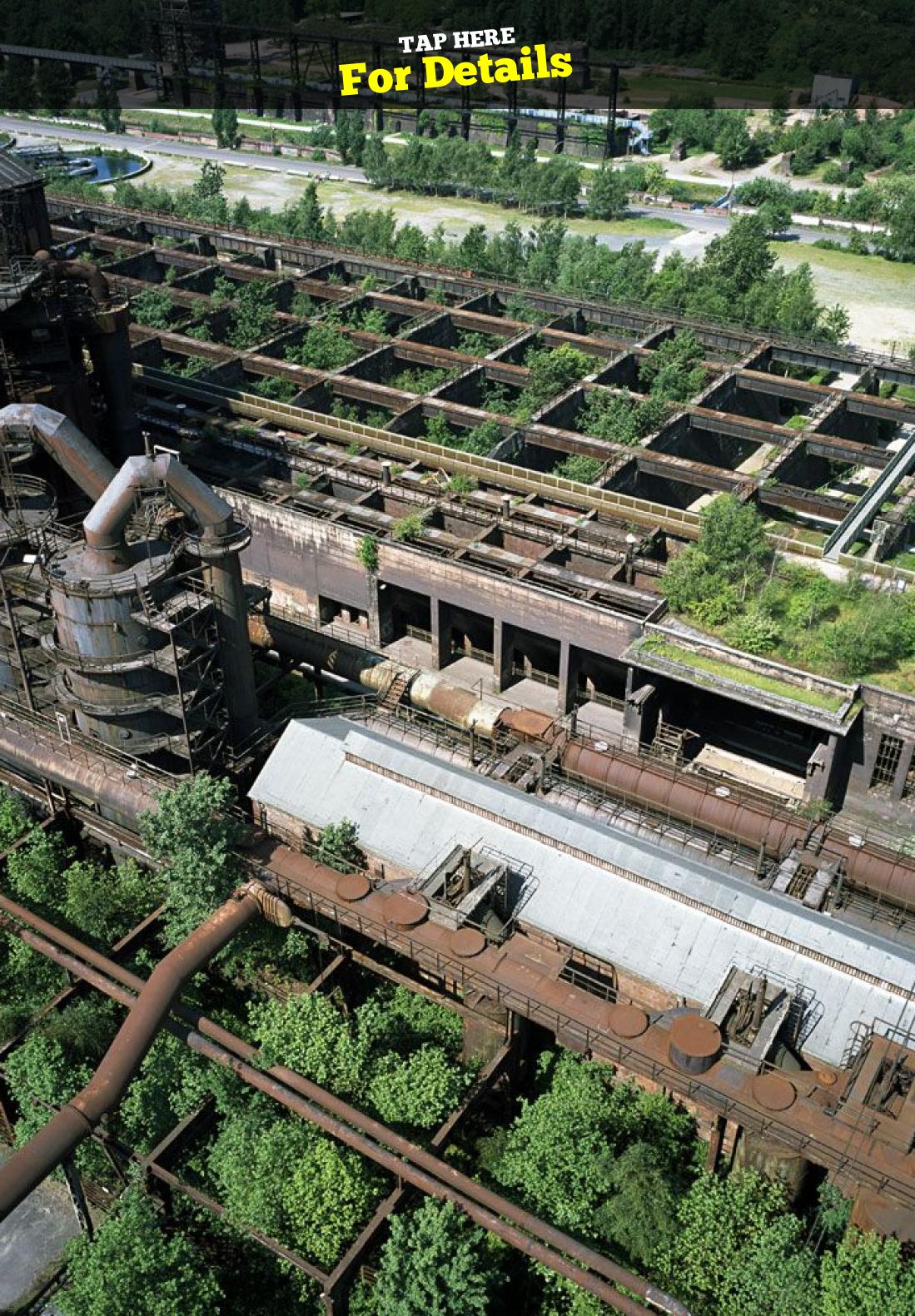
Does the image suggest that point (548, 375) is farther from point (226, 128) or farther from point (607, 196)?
point (226, 128)

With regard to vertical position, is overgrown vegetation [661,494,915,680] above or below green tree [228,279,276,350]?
below

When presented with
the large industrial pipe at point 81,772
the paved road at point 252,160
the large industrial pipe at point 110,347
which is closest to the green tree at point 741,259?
the paved road at point 252,160

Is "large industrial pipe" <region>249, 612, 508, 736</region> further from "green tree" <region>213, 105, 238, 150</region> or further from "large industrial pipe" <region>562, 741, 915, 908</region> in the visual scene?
"green tree" <region>213, 105, 238, 150</region>

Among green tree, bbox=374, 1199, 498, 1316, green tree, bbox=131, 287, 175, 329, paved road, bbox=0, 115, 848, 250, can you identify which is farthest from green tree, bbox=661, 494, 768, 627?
paved road, bbox=0, 115, 848, 250

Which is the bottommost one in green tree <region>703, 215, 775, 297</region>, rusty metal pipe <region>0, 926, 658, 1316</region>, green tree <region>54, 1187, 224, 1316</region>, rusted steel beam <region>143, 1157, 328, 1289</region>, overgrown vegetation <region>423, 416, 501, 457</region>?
rusted steel beam <region>143, 1157, 328, 1289</region>

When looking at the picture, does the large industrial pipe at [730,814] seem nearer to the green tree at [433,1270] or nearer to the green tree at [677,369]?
the green tree at [433,1270]

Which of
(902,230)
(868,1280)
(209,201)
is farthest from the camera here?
(902,230)

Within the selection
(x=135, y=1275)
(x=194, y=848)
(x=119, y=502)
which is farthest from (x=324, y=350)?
(x=135, y=1275)

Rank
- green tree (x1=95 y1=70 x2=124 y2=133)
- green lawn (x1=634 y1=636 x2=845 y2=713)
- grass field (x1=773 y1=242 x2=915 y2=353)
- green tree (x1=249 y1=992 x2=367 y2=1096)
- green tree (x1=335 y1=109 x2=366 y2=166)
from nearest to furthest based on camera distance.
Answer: green tree (x1=249 y1=992 x2=367 y2=1096) < green lawn (x1=634 y1=636 x2=845 y2=713) < grass field (x1=773 y1=242 x2=915 y2=353) < green tree (x1=335 y1=109 x2=366 y2=166) < green tree (x1=95 y1=70 x2=124 y2=133)
